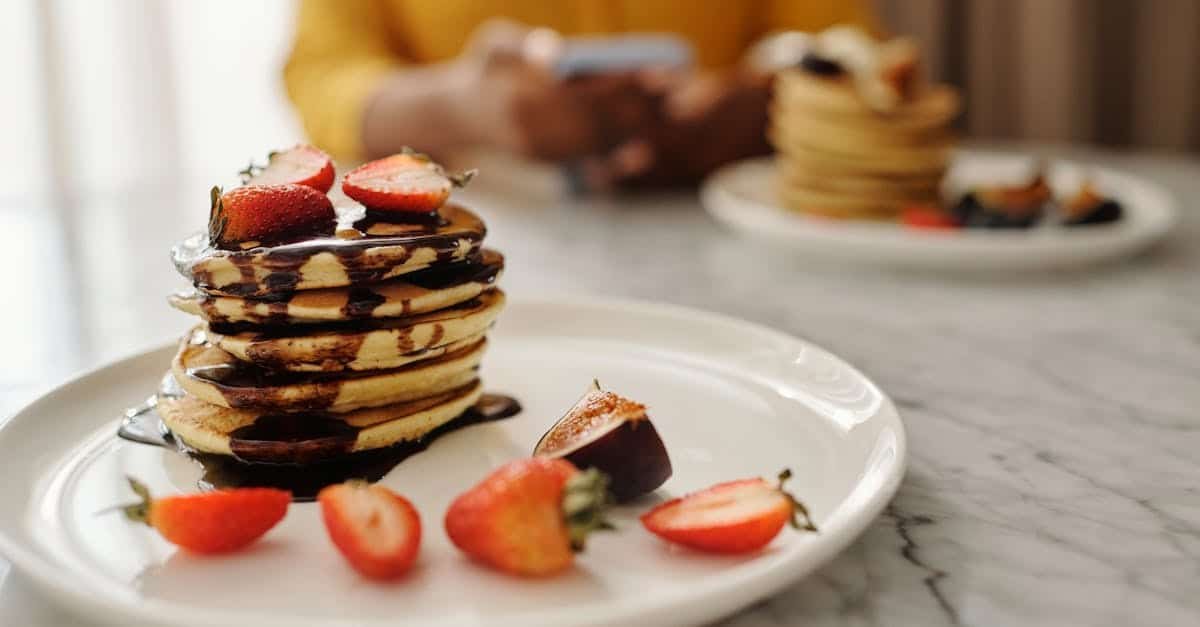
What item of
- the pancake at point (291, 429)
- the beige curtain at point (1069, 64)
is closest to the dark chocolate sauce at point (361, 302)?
the pancake at point (291, 429)

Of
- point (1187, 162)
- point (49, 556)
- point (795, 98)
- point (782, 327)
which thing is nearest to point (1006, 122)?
point (1187, 162)

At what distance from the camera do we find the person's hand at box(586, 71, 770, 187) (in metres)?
2.52

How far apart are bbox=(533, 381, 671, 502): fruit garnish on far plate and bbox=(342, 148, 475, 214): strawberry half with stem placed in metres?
0.26

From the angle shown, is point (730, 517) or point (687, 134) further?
point (687, 134)

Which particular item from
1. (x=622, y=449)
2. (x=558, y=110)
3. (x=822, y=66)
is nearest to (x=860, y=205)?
(x=822, y=66)

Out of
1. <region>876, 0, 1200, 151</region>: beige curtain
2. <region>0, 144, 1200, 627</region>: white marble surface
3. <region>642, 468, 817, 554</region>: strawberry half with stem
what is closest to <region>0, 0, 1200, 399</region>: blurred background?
<region>876, 0, 1200, 151</region>: beige curtain

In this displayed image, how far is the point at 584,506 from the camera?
2.47 feet

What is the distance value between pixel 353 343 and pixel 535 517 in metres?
0.29

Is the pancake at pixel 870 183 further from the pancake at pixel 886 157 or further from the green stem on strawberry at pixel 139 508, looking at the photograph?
the green stem on strawberry at pixel 139 508

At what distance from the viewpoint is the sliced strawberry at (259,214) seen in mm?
979

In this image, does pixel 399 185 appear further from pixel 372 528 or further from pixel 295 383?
pixel 372 528

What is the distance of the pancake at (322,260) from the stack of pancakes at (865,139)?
4.03ft

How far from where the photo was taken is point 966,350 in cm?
145

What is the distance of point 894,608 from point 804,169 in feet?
4.73
